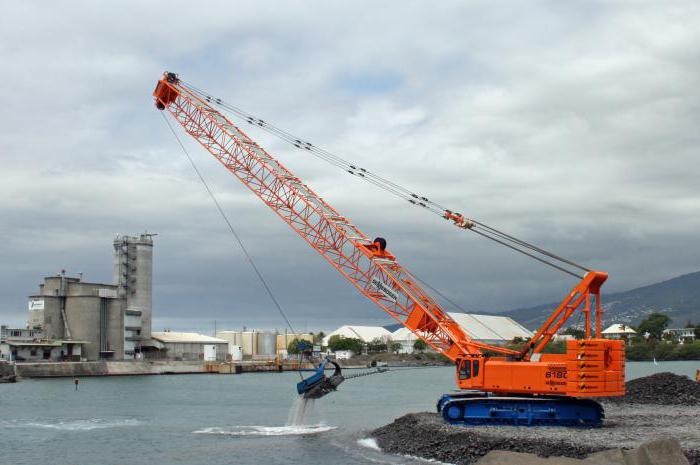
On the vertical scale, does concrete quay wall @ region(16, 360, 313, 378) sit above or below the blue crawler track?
below

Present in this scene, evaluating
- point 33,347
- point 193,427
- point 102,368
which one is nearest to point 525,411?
point 193,427

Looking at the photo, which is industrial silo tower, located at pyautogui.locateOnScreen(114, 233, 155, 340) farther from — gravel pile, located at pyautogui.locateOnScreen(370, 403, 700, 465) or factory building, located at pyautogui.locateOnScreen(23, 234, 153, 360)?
gravel pile, located at pyautogui.locateOnScreen(370, 403, 700, 465)

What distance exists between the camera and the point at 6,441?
1516 inches

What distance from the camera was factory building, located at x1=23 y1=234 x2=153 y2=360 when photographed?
4168 inches

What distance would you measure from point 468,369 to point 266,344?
132671mm

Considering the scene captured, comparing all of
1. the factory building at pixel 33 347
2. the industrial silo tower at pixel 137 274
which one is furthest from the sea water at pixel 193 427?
the industrial silo tower at pixel 137 274

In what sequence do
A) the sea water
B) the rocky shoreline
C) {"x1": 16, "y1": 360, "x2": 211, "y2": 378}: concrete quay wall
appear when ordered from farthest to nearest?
{"x1": 16, "y1": 360, "x2": 211, "y2": 378}: concrete quay wall
the sea water
the rocky shoreline

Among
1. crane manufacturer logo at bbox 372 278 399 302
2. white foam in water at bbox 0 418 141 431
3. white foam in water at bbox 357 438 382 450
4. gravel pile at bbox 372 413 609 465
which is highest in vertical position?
crane manufacturer logo at bbox 372 278 399 302

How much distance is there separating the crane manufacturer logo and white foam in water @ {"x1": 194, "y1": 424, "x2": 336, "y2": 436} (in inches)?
291

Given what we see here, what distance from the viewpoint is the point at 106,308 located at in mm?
109312

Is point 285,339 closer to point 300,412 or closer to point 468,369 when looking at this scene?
point 300,412

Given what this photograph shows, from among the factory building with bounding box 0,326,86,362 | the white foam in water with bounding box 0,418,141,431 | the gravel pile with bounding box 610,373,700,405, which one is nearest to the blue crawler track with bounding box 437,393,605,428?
the gravel pile with bounding box 610,373,700,405

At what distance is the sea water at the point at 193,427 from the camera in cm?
3297

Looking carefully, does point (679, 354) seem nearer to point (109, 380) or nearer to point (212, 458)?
point (109, 380)
